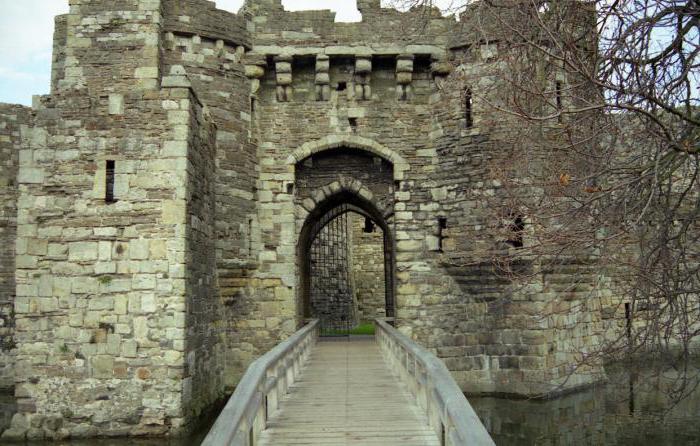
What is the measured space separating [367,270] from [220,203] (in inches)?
517

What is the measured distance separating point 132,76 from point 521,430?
Result: 7657mm

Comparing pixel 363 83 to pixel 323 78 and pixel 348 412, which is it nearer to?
pixel 323 78

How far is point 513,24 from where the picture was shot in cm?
404

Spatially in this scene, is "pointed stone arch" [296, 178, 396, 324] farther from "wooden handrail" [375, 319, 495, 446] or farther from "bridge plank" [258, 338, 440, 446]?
"bridge plank" [258, 338, 440, 446]

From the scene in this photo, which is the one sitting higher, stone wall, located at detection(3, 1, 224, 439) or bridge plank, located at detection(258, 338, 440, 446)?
stone wall, located at detection(3, 1, 224, 439)

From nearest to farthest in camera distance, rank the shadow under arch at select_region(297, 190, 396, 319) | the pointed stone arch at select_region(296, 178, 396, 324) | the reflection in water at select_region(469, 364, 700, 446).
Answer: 1. the reflection in water at select_region(469, 364, 700, 446)
2. the pointed stone arch at select_region(296, 178, 396, 324)
3. the shadow under arch at select_region(297, 190, 396, 319)

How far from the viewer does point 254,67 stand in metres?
10.9

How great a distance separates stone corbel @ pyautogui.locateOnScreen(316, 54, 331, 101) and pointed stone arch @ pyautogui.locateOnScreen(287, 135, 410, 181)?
29.5 inches

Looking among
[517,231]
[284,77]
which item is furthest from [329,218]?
[517,231]

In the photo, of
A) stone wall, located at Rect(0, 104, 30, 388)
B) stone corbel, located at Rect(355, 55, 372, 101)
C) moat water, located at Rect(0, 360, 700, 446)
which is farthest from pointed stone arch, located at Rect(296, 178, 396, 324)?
stone wall, located at Rect(0, 104, 30, 388)

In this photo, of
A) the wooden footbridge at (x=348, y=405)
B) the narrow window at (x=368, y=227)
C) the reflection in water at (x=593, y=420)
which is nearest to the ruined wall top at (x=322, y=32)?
the wooden footbridge at (x=348, y=405)

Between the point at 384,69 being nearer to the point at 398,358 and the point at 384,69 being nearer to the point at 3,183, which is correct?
the point at 398,358

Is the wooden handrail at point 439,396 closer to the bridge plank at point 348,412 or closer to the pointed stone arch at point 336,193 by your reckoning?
the bridge plank at point 348,412

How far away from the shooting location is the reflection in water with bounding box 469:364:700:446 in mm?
7984
